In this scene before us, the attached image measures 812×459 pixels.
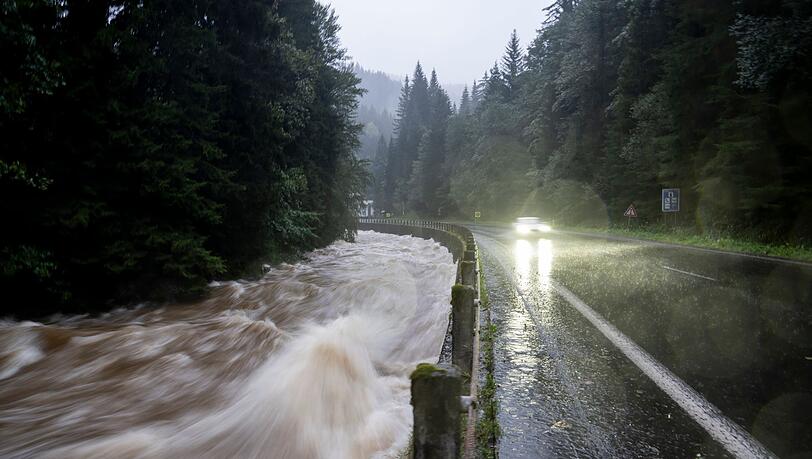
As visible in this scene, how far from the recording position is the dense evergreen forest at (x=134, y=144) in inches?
365

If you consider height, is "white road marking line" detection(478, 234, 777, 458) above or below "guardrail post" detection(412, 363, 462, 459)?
below

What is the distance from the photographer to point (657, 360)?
495 cm

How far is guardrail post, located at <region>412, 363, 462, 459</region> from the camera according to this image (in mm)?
2240

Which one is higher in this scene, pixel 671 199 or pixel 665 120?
pixel 665 120

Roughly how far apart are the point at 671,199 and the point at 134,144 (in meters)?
24.3

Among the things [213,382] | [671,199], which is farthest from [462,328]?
[671,199]

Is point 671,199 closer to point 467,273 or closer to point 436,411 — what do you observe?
point 467,273

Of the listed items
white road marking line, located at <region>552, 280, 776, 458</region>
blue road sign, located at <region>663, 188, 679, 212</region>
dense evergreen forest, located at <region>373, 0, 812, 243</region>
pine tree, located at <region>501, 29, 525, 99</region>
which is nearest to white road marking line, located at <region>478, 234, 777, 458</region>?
white road marking line, located at <region>552, 280, 776, 458</region>

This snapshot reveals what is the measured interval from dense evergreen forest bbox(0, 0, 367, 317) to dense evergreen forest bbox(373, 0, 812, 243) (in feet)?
55.9

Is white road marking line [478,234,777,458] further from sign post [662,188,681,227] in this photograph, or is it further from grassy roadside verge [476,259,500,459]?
sign post [662,188,681,227]

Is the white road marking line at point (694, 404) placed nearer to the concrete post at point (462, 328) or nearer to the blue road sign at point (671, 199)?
the concrete post at point (462, 328)

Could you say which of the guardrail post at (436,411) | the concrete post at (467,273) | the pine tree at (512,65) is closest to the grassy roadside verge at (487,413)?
the guardrail post at (436,411)

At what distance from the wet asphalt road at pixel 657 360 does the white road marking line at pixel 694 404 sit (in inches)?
2.0

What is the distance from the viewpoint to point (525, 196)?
183 feet
